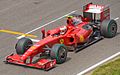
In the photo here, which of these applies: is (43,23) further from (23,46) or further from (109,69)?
(109,69)

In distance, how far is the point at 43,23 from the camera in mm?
24297

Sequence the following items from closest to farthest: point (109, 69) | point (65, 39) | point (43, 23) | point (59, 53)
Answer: point (109, 69)
point (59, 53)
point (65, 39)
point (43, 23)

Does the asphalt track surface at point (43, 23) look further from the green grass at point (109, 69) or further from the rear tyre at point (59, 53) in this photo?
the green grass at point (109, 69)

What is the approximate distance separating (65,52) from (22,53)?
6.23 feet

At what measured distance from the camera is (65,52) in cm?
1812

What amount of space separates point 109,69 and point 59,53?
216 cm

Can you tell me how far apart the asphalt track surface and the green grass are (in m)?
0.80

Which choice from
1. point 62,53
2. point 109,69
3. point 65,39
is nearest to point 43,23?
point 65,39

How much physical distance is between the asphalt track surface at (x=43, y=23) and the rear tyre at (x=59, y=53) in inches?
8.7

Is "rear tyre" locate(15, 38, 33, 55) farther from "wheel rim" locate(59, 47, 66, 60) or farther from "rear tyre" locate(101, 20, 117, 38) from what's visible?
"rear tyre" locate(101, 20, 117, 38)

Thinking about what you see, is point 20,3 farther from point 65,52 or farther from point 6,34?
point 65,52

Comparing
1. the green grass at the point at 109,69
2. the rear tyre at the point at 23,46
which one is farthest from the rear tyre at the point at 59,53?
the green grass at the point at 109,69

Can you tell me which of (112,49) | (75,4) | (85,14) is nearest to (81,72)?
(112,49)

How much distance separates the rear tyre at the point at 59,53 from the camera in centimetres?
1777
